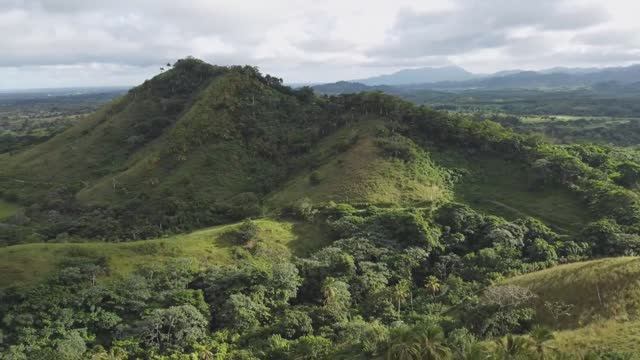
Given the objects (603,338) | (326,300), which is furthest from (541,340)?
(326,300)

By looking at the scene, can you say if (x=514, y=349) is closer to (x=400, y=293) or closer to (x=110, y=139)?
(x=400, y=293)

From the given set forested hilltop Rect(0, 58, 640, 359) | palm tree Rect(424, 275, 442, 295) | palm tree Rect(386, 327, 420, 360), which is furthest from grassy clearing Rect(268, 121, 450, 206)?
palm tree Rect(386, 327, 420, 360)

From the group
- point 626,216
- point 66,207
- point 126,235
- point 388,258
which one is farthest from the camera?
point 66,207

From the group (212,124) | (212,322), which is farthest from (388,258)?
(212,124)

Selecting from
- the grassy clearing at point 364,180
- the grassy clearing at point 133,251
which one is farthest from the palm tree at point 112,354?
the grassy clearing at point 364,180

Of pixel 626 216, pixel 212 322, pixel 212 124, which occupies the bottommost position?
pixel 212 322

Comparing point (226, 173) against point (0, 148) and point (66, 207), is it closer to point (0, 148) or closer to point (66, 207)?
point (66, 207)
